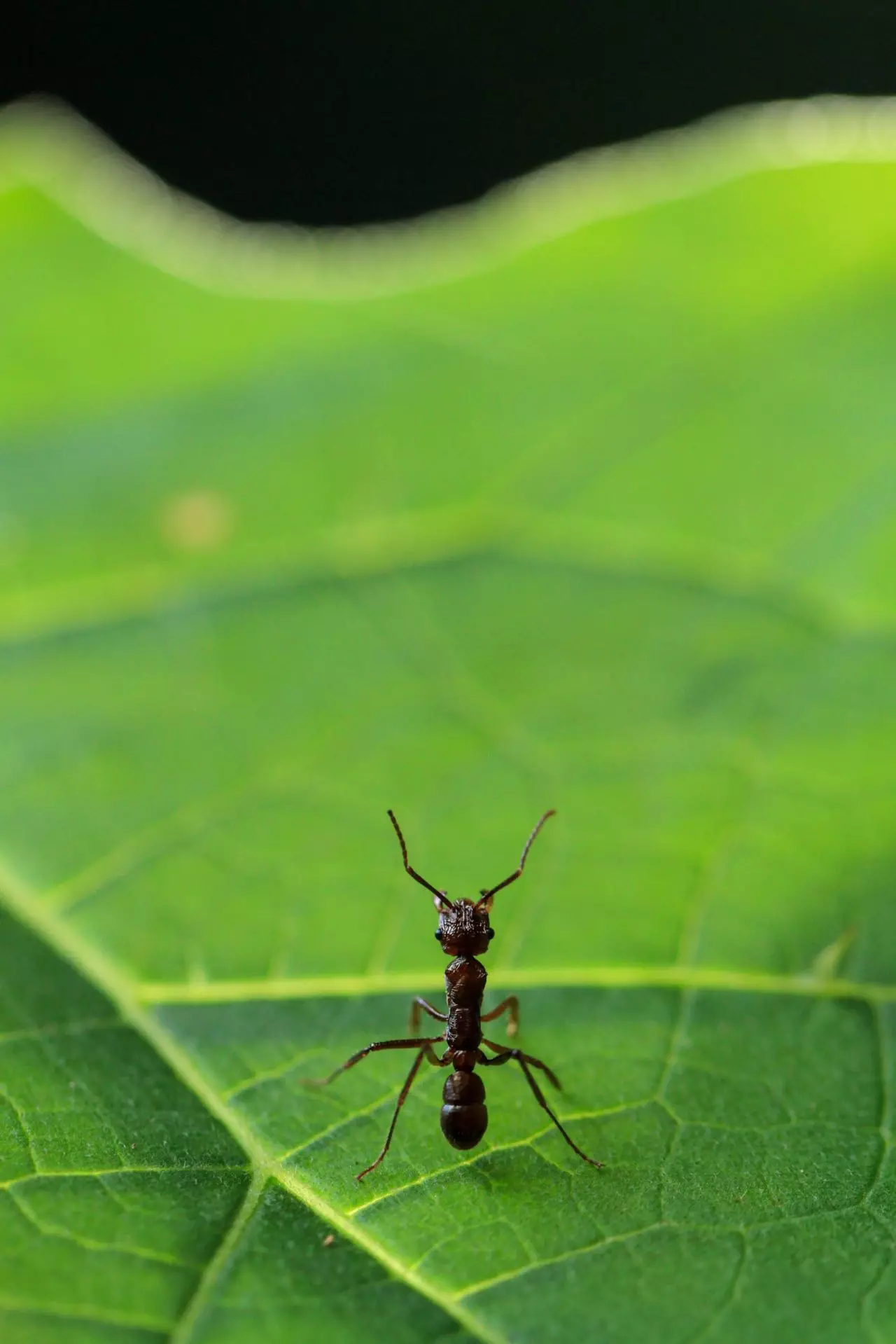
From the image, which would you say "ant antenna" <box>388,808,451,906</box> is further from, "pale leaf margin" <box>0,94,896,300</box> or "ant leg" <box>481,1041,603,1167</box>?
"pale leaf margin" <box>0,94,896,300</box>

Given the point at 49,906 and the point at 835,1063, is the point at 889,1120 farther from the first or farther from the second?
the point at 49,906

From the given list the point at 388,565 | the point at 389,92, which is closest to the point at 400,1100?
the point at 388,565

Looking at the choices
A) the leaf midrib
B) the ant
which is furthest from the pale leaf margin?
the ant

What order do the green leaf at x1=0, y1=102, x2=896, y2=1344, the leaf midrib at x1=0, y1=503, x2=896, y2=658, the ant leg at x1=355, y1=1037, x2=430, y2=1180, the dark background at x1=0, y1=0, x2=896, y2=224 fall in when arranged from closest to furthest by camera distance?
the green leaf at x1=0, y1=102, x2=896, y2=1344
the ant leg at x1=355, y1=1037, x2=430, y2=1180
the leaf midrib at x1=0, y1=503, x2=896, y2=658
the dark background at x1=0, y1=0, x2=896, y2=224

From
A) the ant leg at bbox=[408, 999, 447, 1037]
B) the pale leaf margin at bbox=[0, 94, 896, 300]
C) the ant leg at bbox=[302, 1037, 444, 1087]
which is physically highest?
the pale leaf margin at bbox=[0, 94, 896, 300]

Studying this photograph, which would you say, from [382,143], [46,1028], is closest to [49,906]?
[46,1028]

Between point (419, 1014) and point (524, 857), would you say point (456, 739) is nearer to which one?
point (524, 857)

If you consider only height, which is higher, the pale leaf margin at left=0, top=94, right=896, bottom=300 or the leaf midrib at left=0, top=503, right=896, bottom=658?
the pale leaf margin at left=0, top=94, right=896, bottom=300
